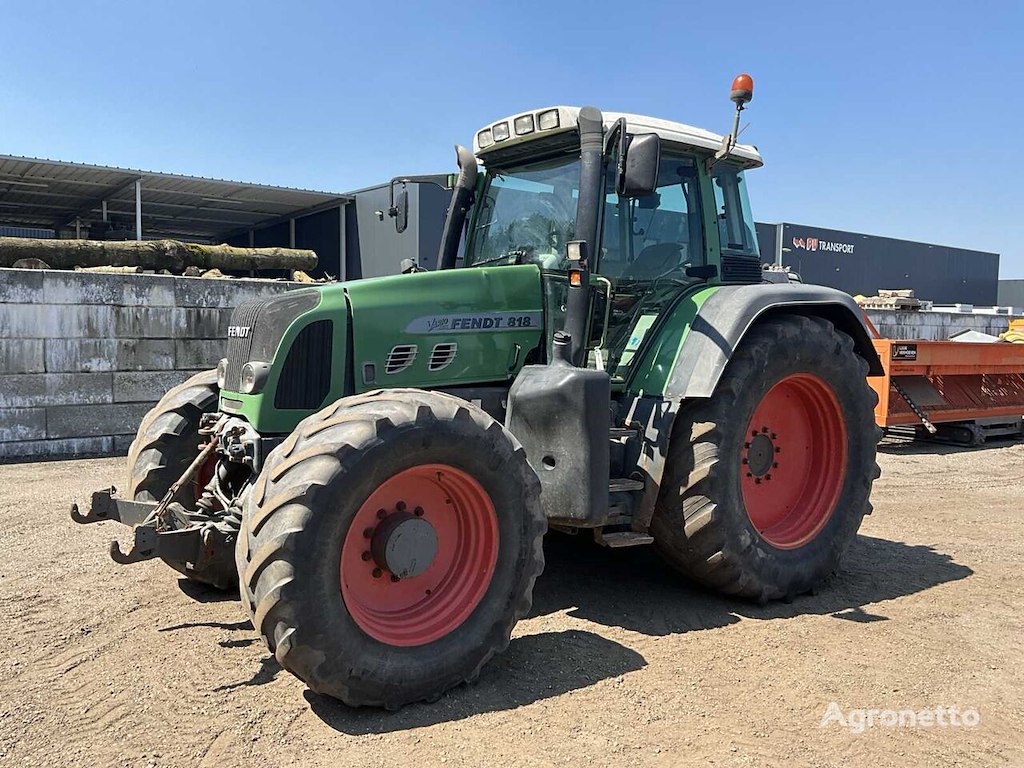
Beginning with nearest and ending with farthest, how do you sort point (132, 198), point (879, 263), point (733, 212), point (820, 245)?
1. point (733, 212)
2. point (132, 198)
3. point (820, 245)
4. point (879, 263)

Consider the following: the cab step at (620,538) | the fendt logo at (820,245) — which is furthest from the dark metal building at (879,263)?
the cab step at (620,538)

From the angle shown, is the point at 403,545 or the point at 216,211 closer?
the point at 403,545

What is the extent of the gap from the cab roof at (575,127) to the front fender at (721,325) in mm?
928

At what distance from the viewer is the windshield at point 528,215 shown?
466 cm

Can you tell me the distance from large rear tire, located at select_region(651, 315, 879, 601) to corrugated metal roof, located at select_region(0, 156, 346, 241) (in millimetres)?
16997

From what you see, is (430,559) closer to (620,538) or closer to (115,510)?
(620,538)

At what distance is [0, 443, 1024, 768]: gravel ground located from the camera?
9.64ft

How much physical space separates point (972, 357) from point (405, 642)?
33.2 feet

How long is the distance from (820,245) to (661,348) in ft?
82.2

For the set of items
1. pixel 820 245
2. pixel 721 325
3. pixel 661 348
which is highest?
pixel 820 245

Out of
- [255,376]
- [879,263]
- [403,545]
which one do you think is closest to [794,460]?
[403,545]

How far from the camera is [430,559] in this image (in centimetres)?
340

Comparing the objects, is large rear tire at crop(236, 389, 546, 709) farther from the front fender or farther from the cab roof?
the cab roof

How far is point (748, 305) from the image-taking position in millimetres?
4477
